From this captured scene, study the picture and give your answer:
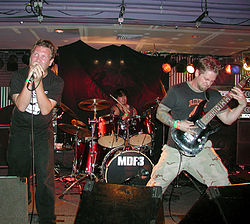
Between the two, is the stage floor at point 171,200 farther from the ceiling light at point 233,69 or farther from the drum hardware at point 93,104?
the ceiling light at point 233,69

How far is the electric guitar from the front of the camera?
3184mm

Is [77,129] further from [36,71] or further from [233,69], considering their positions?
[233,69]

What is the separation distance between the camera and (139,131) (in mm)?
6016

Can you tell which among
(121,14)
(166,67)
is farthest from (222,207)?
(166,67)

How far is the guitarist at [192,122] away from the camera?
124 inches

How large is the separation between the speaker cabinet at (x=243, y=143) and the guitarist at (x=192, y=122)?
461cm

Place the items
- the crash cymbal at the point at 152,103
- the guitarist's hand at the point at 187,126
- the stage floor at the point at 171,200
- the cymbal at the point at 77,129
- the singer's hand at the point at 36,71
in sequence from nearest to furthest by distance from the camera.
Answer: the singer's hand at the point at 36,71 < the guitarist's hand at the point at 187,126 < the stage floor at the point at 171,200 < the cymbal at the point at 77,129 < the crash cymbal at the point at 152,103

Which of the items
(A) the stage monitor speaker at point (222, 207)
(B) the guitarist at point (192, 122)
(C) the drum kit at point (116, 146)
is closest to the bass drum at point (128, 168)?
(C) the drum kit at point (116, 146)

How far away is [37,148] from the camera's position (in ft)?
9.84

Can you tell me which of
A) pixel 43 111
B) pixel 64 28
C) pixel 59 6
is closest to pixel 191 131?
pixel 43 111

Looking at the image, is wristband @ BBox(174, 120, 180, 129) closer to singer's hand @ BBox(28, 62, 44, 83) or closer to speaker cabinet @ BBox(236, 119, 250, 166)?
singer's hand @ BBox(28, 62, 44, 83)

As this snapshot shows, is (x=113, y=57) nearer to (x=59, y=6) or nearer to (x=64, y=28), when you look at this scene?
(x=64, y=28)

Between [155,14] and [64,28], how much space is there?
3.30 metres

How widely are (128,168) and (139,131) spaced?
868 millimetres
